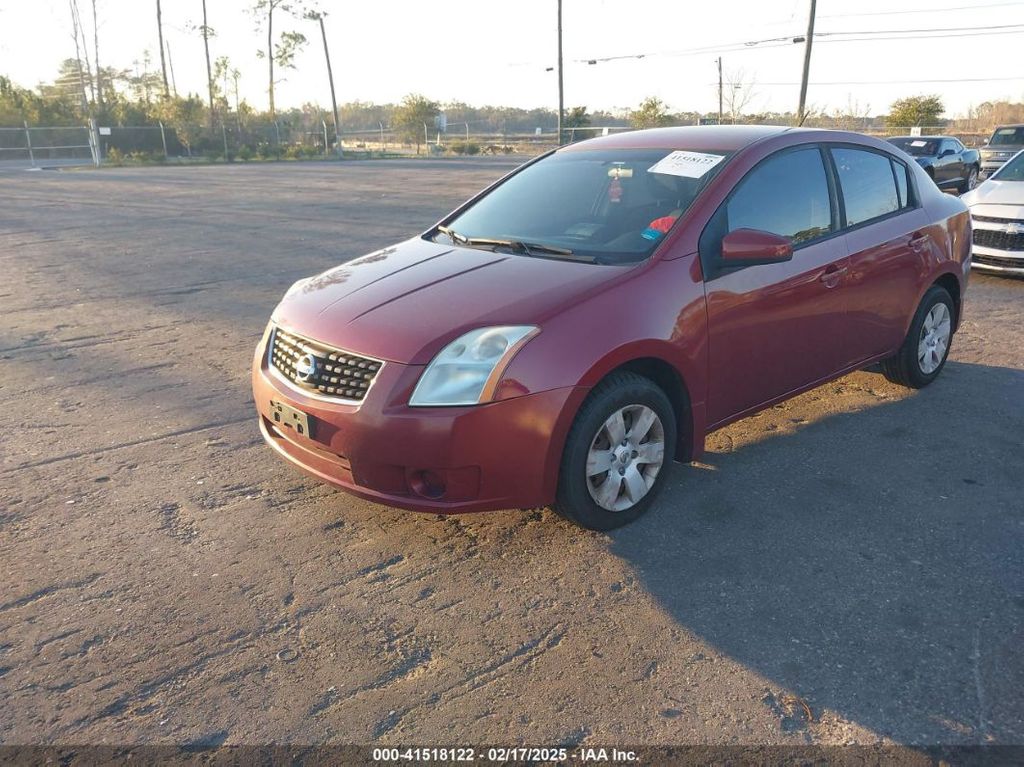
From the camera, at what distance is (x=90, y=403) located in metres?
5.21

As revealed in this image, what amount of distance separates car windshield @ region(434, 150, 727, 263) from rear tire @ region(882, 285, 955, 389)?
203 cm

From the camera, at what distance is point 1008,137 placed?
21172mm

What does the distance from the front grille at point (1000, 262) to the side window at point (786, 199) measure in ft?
17.8

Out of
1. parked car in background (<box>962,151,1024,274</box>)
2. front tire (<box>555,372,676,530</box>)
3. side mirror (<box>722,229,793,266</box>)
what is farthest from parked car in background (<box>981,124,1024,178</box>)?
front tire (<box>555,372,676,530</box>)

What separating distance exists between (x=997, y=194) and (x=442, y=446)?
8.52 metres

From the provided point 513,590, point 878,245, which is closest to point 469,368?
point 513,590

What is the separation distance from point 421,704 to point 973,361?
17.6 ft

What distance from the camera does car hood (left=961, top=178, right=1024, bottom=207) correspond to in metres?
8.80

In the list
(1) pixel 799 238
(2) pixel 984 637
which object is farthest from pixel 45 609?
(1) pixel 799 238

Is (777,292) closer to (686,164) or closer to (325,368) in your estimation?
Result: (686,164)

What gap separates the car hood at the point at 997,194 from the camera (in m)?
8.80

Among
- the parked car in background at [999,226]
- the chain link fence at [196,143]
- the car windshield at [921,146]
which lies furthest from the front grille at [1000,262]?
the chain link fence at [196,143]

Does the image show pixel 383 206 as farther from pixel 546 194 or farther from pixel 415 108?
pixel 415 108

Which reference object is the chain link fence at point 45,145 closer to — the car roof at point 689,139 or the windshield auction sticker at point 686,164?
the car roof at point 689,139
